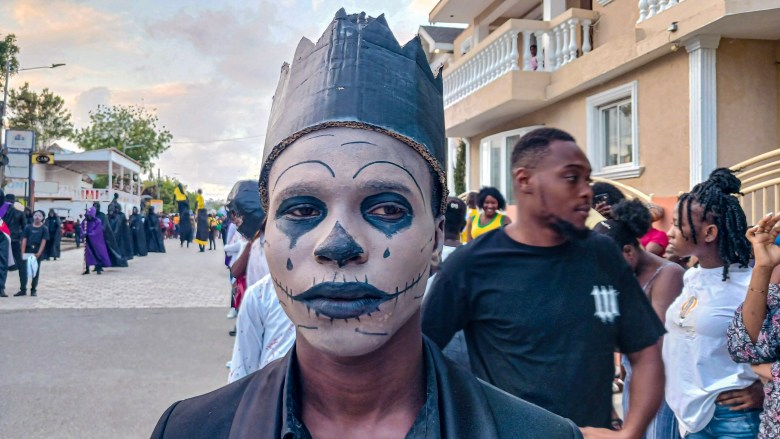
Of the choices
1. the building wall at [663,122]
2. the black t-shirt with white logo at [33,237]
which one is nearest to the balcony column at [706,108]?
the building wall at [663,122]

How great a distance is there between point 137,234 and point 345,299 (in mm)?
25235

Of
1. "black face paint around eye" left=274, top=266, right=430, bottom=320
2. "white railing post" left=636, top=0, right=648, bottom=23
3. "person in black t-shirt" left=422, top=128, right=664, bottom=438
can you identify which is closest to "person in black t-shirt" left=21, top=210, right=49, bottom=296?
"white railing post" left=636, top=0, right=648, bottom=23

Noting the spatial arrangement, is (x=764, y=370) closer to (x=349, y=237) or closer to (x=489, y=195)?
(x=349, y=237)

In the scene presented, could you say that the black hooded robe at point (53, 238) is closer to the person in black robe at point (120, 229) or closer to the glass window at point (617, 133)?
the person in black robe at point (120, 229)

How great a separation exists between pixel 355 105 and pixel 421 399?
2.21 ft

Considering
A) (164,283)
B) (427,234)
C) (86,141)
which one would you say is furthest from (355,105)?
(86,141)

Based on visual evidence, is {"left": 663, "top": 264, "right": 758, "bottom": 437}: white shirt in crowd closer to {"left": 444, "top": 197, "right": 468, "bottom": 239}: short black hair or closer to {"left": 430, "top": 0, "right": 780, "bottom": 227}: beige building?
{"left": 444, "top": 197, "right": 468, "bottom": 239}: short black hair

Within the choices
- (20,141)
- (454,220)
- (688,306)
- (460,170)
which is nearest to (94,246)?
(20,141)

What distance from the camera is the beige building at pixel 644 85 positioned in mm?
8383

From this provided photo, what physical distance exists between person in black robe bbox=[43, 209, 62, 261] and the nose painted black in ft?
56.0

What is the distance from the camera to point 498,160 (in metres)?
15.1

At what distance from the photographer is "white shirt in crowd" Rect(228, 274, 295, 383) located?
9.64 ft

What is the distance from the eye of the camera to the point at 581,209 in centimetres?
244

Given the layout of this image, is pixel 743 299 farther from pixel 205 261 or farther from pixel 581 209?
pixel 205 261
